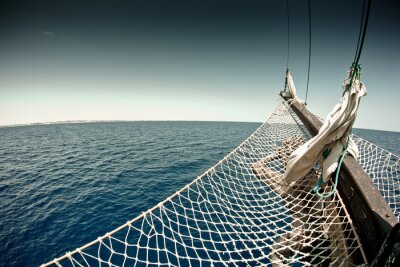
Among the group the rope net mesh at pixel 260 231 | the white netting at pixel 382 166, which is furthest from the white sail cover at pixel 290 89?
the white netting at pixel 382 166

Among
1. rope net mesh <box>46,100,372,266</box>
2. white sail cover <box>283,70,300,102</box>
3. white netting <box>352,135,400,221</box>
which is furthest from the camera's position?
white sail cover <box>283,70,300,102</box>

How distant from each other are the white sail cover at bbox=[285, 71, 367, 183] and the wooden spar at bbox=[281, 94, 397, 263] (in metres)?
0.25

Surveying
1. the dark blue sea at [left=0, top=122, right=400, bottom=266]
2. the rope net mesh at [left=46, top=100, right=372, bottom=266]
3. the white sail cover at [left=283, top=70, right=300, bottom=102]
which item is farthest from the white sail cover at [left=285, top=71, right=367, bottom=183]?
the dark blue sea at [left=0, top=122, right=400, bottom=266]

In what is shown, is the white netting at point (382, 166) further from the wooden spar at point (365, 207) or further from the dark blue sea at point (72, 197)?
the dark blue sea at point (72, 197)

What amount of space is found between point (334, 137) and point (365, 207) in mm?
1114

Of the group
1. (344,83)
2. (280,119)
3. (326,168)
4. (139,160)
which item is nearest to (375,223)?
(326,168)

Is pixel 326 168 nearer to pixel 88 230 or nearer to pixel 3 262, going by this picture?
pixel 88 230

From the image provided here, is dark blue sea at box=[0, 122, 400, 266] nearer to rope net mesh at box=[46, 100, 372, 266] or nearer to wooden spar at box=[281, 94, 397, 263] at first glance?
rope net mesh at box=[46, 100, 372, 266]

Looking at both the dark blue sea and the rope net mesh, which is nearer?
the rope net mesh

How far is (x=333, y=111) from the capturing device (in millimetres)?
3014

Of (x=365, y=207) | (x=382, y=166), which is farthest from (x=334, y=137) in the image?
(x=382, y=166)

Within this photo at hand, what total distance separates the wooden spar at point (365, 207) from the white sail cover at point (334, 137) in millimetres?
249

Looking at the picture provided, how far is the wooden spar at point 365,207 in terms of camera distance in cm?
208

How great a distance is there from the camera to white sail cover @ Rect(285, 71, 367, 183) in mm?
2771
